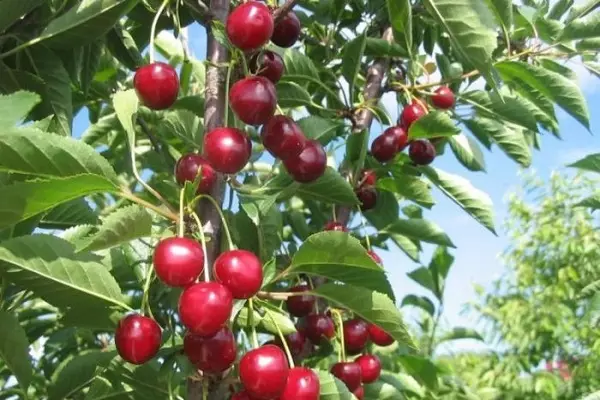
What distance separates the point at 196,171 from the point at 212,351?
281 millimetres

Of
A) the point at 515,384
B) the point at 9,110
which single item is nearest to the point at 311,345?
the point at 9,110

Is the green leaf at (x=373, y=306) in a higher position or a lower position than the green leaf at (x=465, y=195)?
higher

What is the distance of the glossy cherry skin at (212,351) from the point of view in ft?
3.47

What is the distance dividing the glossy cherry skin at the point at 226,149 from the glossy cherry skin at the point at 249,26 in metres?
0.12

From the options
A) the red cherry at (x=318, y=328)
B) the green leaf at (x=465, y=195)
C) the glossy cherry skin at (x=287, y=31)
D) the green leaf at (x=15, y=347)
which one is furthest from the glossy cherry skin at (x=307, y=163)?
the green leaf at (x=465, y=195)

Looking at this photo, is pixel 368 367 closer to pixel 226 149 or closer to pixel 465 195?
pixel 465 195

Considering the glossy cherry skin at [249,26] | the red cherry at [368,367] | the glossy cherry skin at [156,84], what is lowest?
the red cherry at [368,367]

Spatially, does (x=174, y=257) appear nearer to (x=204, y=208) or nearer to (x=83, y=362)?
(x=204, y=208)

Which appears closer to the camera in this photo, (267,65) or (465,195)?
(267,65)

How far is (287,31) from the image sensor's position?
1.46m

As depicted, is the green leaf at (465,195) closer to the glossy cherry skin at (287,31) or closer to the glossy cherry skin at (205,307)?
the glossy cherry skin at (287,31)

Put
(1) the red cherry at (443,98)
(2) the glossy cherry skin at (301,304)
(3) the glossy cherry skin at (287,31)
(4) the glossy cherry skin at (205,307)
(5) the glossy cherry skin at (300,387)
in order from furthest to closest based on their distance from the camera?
(1) the red cherry at (443,98) < (2) the glossy cherry skin at (301,304) < (3) the glossy cherry skin at (287,31) < (5) the glossy cherry skin at (300,387) < (4) the glossy cherry skin at (205,307)

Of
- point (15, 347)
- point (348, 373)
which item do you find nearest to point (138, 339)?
point (15, 347)

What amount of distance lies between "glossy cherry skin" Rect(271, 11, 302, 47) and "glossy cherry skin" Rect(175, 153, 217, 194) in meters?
0.35
